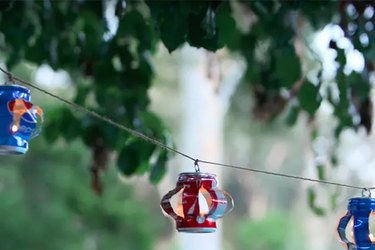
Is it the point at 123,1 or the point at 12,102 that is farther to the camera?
the point at 123,1

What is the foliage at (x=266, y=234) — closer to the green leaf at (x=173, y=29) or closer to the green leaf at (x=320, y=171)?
the green leaf at (x=320, y=171)

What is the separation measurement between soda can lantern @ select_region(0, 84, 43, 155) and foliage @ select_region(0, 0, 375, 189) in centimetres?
35

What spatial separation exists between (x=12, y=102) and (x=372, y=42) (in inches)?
25.2

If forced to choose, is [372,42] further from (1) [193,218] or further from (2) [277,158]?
(2) [277,158]

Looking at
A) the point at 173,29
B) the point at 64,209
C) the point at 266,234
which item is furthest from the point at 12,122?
the point at 266,234

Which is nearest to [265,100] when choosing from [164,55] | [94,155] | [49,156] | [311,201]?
[311,201]

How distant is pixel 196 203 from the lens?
900mm

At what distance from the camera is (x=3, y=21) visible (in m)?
1.30

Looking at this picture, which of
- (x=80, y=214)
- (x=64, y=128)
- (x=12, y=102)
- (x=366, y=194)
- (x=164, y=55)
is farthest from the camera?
(x=164, y=55)

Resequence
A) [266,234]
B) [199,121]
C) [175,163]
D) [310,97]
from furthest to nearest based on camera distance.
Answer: [175,163]
[266,234]
[199,121]
[310,97]

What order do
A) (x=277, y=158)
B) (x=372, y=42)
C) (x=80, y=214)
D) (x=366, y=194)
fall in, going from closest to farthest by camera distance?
(x=366, y=194)
(x=372, y=42)
(x=80, y=214)
(x=277, y=158)

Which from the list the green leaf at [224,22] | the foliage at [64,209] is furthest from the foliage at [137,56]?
the foliage at [64,209]

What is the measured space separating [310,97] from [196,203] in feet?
1.34

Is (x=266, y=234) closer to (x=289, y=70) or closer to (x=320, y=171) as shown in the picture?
(x=320, y=171)
